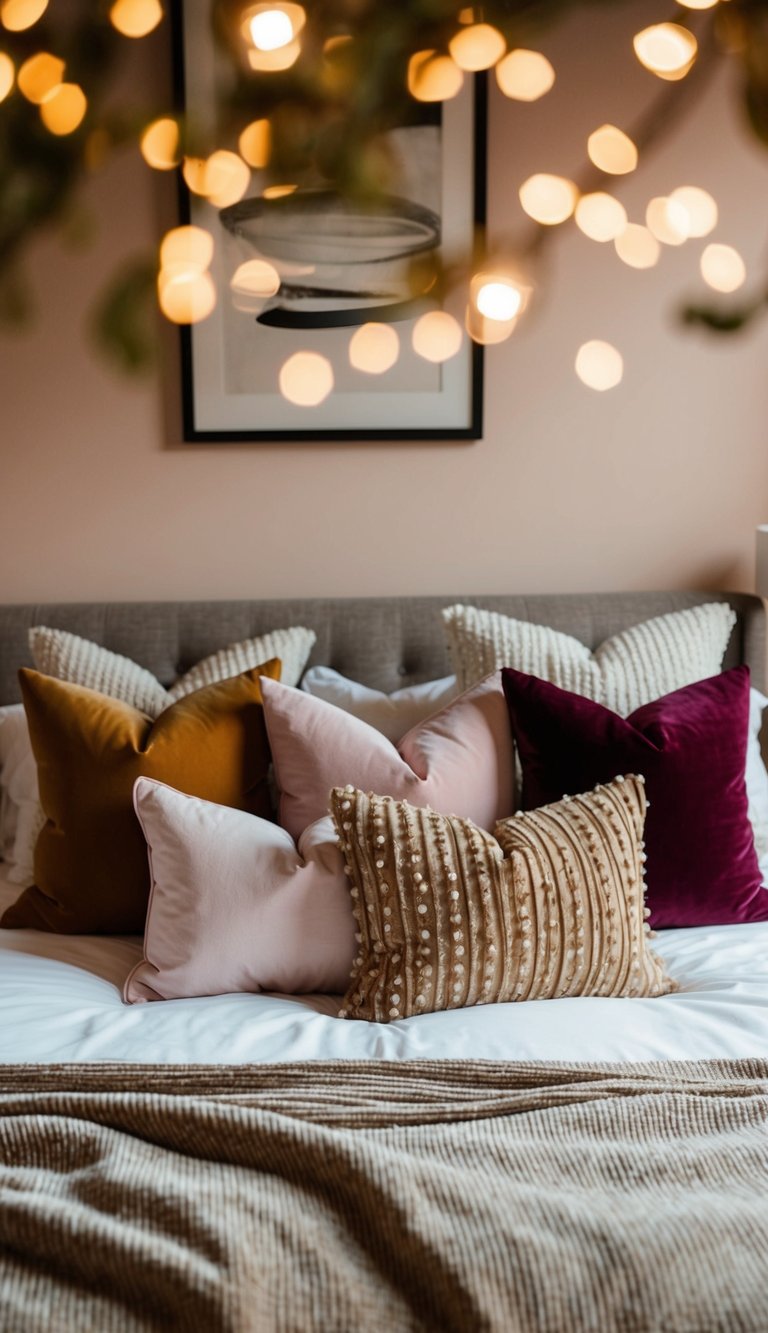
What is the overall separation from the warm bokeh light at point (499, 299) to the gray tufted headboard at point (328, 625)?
1.74 metres

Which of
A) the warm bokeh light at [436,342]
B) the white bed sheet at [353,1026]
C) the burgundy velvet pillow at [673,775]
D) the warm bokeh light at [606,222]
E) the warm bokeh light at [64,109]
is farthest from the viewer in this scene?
the warm bokeh light at [436,342]

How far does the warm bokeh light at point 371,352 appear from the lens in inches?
94.7

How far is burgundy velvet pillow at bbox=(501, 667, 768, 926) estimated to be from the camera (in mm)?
1809

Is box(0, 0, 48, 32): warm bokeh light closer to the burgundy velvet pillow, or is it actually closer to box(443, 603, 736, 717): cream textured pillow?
the burgundy velvet pillow

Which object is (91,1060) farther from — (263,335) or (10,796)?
(263,335)

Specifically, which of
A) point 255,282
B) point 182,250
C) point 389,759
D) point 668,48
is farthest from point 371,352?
point 182,250

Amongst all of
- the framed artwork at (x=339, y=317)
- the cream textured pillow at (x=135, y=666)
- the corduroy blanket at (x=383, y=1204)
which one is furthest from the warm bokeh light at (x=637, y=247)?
the corduroy blanket at (x=383, y=1204)

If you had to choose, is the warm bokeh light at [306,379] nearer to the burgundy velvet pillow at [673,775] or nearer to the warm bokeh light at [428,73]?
the burgundy velvet pillow at [673,775]

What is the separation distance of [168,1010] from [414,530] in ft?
4.20

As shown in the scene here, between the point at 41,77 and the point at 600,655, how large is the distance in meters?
1.89

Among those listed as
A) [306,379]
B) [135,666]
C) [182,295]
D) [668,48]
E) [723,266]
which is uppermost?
[723,266]

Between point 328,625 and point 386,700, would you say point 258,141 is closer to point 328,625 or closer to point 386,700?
point 386,700

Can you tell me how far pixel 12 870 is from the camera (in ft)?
6.78

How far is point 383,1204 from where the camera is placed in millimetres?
947
